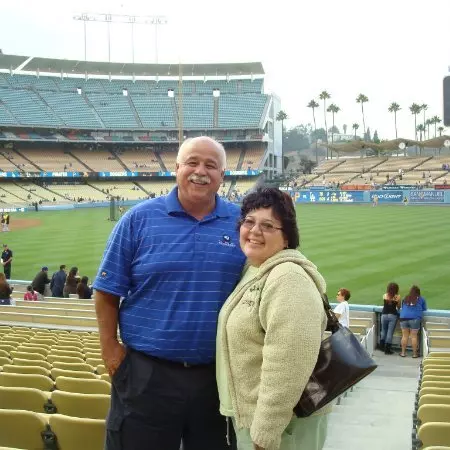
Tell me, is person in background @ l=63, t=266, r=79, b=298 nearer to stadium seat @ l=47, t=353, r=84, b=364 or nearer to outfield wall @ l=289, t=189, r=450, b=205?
stadium seat @ l=47, t=353, r=84, b=364

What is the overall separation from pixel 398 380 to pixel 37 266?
17823 mm

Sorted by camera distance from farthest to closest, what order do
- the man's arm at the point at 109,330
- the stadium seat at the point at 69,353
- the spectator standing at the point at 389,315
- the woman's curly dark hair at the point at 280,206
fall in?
the spectator standing at the point at 389,315, the stadium seat at the point at 69,353, the man's arm at the point at 109,330, the woman's curly dark hair at the point at 280,206

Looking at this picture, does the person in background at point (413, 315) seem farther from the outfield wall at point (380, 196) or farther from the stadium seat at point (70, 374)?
the outfield wall at point (380, 196)

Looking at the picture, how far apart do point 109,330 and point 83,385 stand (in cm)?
177

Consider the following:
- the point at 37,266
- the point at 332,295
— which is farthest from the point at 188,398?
the point at 37,266

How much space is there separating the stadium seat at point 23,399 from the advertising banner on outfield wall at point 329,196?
53.5 m

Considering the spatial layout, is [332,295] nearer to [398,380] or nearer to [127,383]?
[398,380]

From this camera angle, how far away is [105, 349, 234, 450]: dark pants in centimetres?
311

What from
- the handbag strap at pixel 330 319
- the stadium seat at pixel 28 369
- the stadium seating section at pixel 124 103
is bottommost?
the stadium seat at pixel 28 369

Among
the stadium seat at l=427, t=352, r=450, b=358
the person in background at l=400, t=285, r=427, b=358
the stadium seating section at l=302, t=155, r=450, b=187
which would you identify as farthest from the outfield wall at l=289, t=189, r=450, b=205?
the stadium seat at l=427, t=352, r=450, b=358

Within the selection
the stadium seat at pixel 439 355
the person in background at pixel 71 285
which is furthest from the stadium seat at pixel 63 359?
the person in background at pixel 71 285

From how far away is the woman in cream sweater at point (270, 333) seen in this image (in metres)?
2.59

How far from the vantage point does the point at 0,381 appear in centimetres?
498

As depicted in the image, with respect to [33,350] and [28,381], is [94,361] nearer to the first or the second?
[33,350]
